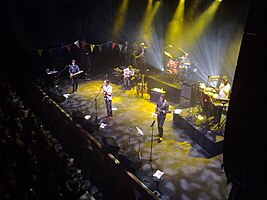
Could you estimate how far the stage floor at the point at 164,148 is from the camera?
7.73 metres

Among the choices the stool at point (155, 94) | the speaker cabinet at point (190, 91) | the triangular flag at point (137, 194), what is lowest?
the triangular flag at point (137, 194)

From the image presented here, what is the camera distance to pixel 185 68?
16406 mm

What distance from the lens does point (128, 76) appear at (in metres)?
16.5

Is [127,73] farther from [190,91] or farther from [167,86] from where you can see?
[190,91]

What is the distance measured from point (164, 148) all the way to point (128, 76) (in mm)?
7709

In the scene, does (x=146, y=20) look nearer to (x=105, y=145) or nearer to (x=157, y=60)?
(x=157, y=60)

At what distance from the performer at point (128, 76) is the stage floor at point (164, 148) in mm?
1326

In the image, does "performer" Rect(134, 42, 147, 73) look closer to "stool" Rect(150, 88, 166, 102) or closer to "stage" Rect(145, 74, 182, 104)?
"stage" Rect(145, 74, 182, 104)

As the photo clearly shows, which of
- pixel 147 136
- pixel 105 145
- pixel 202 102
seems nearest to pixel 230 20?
pixel 202 102

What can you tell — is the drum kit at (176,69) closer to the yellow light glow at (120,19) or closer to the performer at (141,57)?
the performer at (141,57)

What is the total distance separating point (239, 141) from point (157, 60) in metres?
17.1

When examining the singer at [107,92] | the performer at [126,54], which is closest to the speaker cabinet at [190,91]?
the singer at [107,92]

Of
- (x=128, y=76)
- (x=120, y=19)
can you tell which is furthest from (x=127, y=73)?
(x=120, y=19)

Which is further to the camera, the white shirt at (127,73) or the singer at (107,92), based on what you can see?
the white shirt at (127,73)
